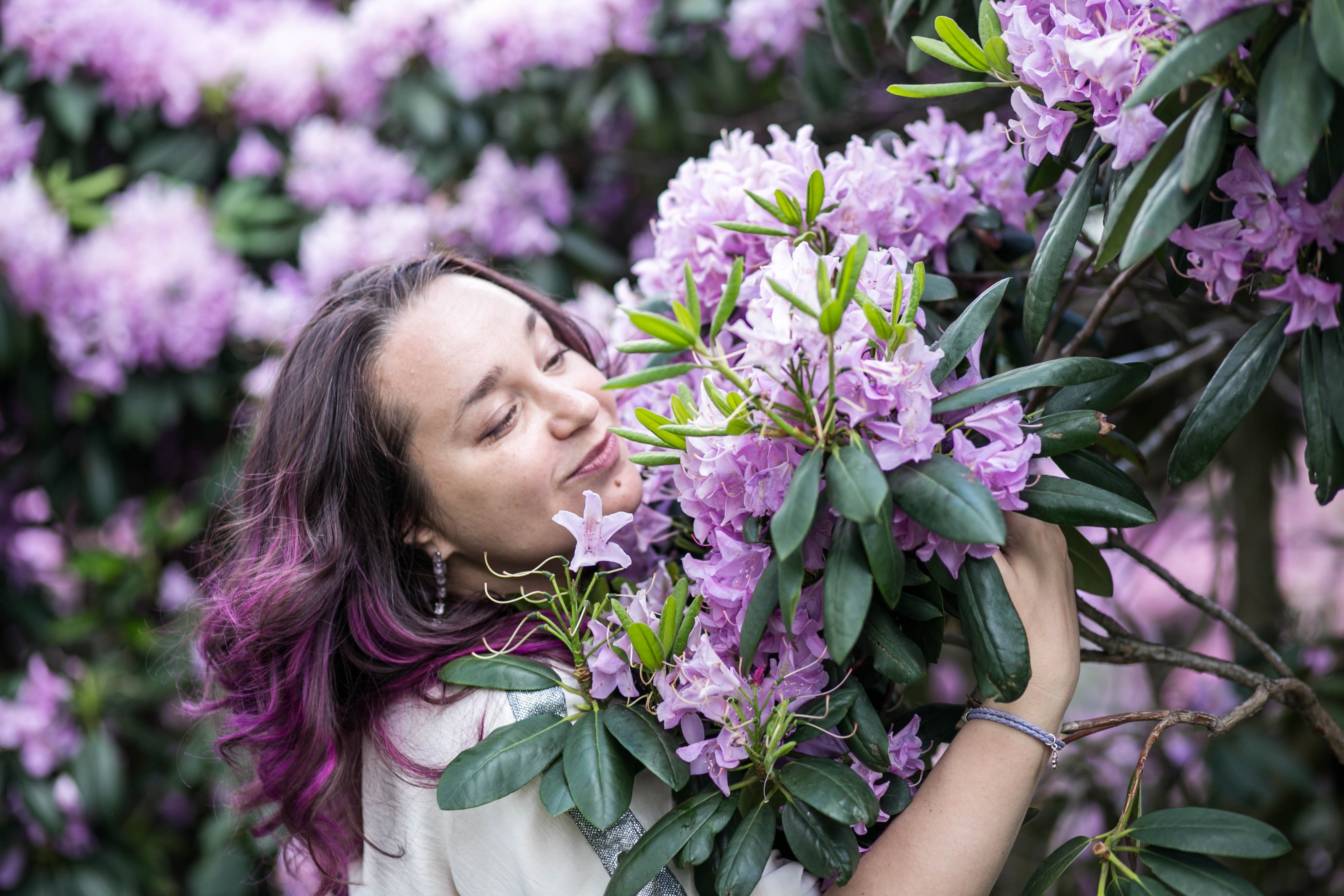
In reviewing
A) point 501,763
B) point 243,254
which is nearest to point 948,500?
point 501,763

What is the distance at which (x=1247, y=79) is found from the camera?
72 cm

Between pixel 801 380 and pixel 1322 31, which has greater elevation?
pixel 1322 31

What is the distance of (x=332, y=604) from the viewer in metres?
1.22

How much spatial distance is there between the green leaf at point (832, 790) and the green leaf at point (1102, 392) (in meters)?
0.37

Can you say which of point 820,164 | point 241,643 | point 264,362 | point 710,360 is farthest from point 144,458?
point 710,360

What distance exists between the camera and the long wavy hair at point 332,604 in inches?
46.9

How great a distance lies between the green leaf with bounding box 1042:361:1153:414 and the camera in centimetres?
87

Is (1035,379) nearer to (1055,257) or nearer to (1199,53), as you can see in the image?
(1055,257)

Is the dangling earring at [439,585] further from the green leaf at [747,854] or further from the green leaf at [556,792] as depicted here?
the green leaf at [747,854]

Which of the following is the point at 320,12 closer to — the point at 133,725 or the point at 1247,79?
the point at 133,725

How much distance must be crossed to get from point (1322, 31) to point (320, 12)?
11.2 feet

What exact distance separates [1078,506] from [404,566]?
2.78 feet

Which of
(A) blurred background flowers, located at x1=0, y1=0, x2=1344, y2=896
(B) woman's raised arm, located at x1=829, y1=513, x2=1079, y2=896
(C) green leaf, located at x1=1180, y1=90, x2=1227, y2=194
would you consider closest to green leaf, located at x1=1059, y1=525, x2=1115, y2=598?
(B) woman's raised arm, located at x1=829, y1=513, x2=1079, y2=896

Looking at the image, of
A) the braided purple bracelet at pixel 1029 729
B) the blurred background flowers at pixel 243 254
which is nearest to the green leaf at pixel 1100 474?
the braided purple bracelet at pixel 1029 729
